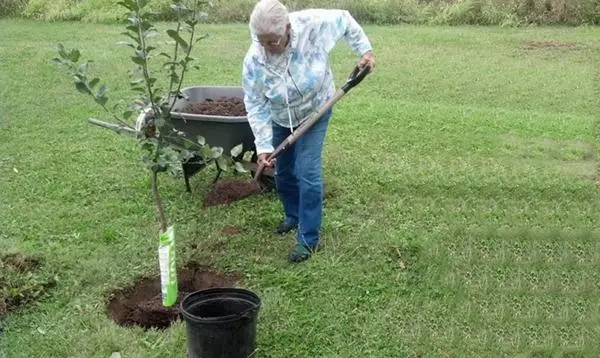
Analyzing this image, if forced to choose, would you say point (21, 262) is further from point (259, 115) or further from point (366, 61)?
point (366, 61)

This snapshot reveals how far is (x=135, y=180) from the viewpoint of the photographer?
21.5 feet

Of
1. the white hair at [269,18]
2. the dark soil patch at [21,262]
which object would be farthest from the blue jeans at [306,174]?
the dark soil patch at [21,262]

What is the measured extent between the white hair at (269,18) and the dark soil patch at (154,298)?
150cm

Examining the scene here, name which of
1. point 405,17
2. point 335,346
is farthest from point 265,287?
point 405,17

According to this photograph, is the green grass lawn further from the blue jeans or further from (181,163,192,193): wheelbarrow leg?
the blue jeans

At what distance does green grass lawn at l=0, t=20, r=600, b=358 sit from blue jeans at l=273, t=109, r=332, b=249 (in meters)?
0.20

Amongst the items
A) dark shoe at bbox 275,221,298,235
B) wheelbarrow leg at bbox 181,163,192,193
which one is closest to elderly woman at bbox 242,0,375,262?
dark shoe at bbox 275,221,298,235

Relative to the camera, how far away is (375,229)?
17.8ft

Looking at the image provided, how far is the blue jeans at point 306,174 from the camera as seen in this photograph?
4.80m

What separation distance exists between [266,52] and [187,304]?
60.4 inches

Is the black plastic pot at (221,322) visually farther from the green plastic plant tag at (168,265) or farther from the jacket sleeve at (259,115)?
the jacket sleeve at (259,115)

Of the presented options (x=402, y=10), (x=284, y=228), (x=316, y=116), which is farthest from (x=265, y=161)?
(x=402, y=10)

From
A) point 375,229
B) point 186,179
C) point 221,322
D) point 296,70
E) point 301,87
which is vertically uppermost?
point 296,70

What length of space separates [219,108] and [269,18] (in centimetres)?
170
